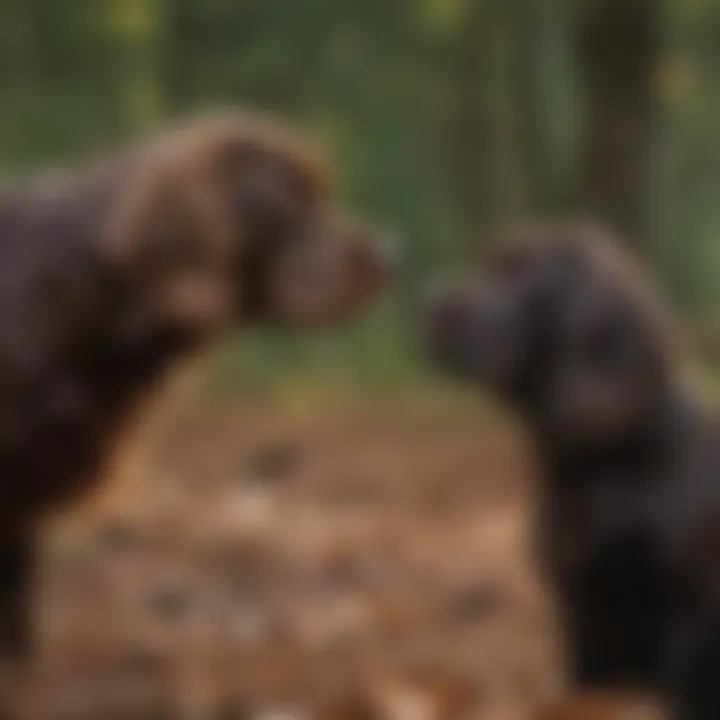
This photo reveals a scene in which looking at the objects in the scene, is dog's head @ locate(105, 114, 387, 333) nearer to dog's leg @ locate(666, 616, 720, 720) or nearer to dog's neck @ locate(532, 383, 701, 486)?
dog's neck @ locate(532, 383, 701, 486)

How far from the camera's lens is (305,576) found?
3.96 meters

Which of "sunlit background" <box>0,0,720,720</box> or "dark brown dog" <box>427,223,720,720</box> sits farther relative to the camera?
"sunlit background" <box>0,0,720,720</box>

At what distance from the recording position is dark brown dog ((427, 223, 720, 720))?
294 cm

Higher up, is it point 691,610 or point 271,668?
point 691,610

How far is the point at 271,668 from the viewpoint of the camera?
3.12 metres

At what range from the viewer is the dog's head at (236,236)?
3037mm

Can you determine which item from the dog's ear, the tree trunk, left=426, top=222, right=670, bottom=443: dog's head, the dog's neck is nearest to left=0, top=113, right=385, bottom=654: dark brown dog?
the dog's ear

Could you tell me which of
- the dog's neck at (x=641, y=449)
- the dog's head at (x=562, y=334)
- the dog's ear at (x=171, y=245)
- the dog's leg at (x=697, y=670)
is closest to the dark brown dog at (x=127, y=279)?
the dog's ear at (x=171, y=245)

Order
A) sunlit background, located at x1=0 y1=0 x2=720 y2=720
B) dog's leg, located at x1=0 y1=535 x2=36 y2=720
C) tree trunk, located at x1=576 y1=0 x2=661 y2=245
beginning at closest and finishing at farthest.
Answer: dog's leg, located at x1=0 y1=535 x2=36 y2=720
sunlit background, located at x1=0 y1=0 x2=720 y2=720
tree trunk, located at x1=576 y1=0 x2=661 y2=245

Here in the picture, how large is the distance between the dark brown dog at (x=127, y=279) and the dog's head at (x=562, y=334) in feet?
0.88

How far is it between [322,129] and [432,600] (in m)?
1.93

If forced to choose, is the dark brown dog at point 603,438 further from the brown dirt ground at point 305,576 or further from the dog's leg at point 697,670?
the brown dirt ground at point 305,576

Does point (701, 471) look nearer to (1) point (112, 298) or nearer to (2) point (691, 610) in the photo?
(2) point (691, 610)

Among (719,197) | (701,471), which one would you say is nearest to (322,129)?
(719,197)
